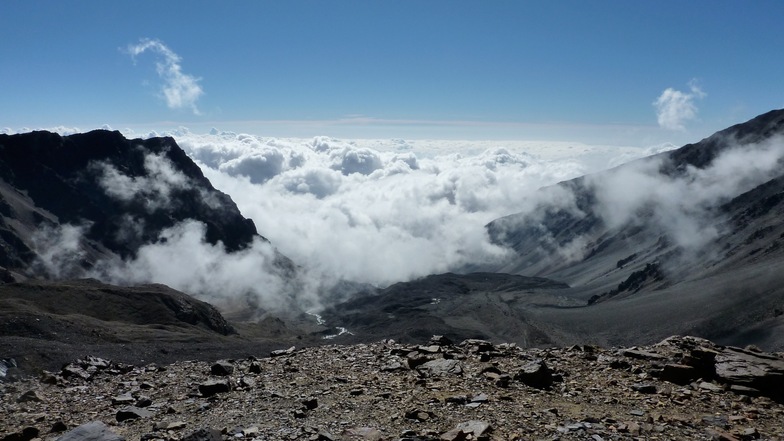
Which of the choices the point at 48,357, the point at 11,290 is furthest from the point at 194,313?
the point at 48,357

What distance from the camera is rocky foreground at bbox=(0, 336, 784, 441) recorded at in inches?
561

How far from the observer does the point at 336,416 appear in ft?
50.8

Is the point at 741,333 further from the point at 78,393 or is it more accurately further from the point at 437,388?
the point at 78,393

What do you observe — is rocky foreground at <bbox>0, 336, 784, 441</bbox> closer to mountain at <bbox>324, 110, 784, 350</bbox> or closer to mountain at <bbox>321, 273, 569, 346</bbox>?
mountain at <bbox>324, 110, 784, 350</bbox>

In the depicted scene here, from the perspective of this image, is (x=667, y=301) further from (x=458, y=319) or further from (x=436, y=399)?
(x=436, y=399)

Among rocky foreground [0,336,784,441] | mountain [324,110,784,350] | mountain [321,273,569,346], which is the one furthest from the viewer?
mountain [321,273,569,346]

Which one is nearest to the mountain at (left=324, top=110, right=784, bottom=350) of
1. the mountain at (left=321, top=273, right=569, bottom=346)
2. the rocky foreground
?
the mountain at (left=321, top=273, right=569, bottom=346)

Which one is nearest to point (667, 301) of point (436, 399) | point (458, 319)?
point (458, 319)

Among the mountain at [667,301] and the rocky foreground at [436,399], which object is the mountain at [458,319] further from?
the rocky foreground at [436,399]

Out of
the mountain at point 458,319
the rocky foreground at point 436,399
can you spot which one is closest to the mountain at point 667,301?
the mountain at point 458,319

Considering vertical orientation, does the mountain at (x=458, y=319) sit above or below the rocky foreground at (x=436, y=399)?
below

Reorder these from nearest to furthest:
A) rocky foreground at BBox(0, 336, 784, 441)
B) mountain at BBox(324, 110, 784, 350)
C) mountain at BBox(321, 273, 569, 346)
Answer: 1. rocky foreground at BBox(0, 336, 784, 441)
2. mountain at BBox(324, 110, 784, 350)
3. mountain at BBox(321, 273, 569, 346)

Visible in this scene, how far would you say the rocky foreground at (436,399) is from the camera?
561 inches

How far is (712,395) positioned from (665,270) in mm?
150590
